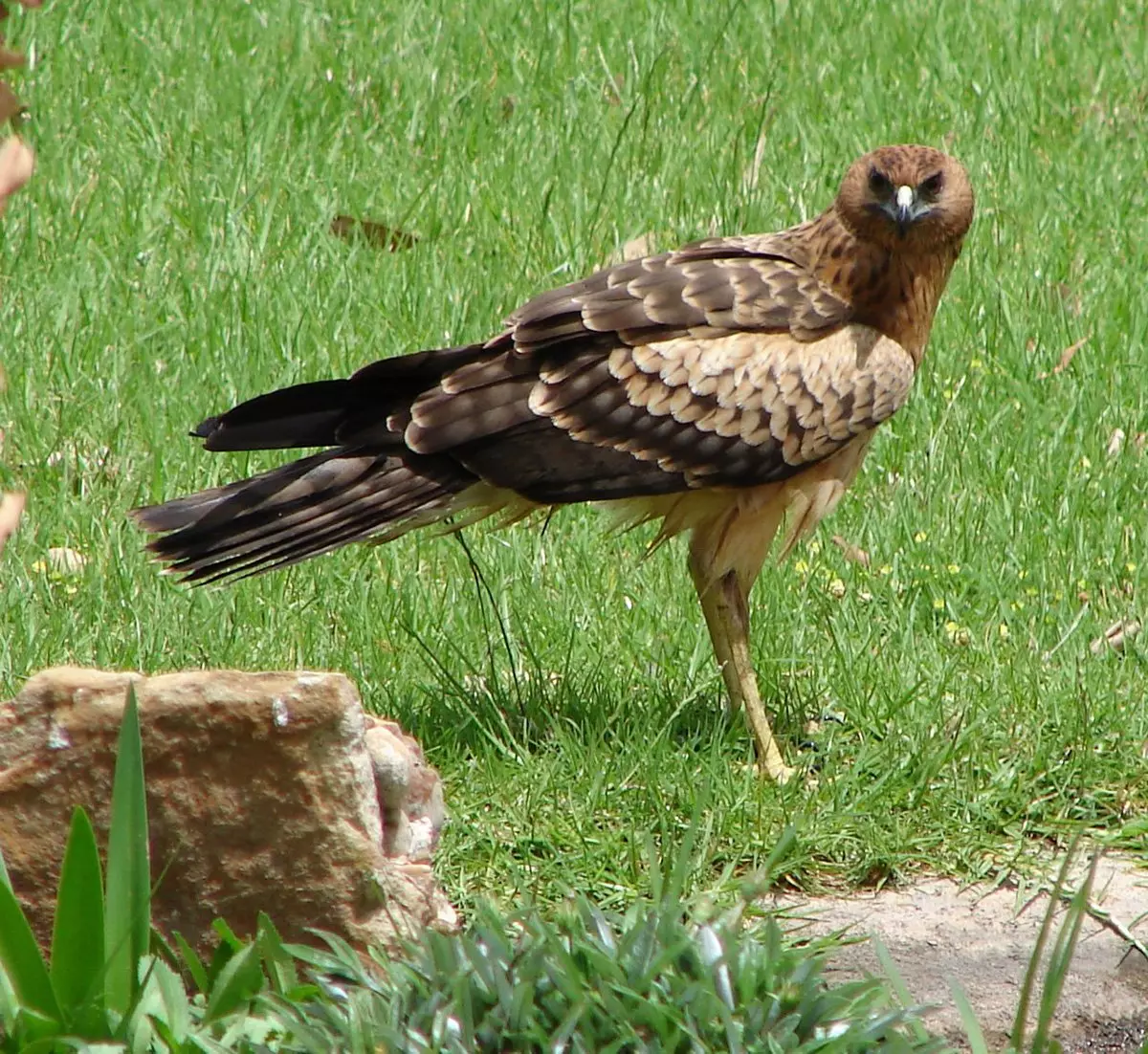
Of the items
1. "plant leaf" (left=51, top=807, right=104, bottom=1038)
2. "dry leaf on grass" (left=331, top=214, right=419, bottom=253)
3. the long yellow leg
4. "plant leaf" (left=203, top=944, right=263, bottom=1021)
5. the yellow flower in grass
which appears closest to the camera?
"plant leaf" (left=51, top=807, right=104, bottom=1038)

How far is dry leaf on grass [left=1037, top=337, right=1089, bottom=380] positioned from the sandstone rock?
374 centimetres

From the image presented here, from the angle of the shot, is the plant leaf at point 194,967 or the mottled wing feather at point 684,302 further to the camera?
the mottled wing feather at point 684,302

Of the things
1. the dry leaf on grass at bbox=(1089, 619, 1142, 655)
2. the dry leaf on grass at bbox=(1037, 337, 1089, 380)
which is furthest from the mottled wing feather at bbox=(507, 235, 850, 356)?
the dry leaf on grass at bbox=(1037, 337, 1089, 380)

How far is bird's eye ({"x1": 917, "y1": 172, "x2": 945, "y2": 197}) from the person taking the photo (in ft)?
16.7

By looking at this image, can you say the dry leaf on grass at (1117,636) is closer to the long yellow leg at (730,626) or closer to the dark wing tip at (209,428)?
the long yellow leg at (730,626)

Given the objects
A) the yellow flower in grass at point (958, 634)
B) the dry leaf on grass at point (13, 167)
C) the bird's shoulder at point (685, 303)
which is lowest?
the yellow flower in grass at point (958, 634)

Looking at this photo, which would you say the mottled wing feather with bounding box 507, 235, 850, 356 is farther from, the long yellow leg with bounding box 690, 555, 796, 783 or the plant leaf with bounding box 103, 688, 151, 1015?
the plant leaf with bounding box 103, 688, 151, 1015

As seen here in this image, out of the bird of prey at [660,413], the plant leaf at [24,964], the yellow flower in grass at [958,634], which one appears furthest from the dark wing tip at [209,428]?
the yellow flower in grass at [958,634]

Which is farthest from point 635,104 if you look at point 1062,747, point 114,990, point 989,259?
point 114,990

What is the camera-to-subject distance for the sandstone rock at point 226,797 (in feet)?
11.3

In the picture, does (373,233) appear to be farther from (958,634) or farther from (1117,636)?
(1117,636)

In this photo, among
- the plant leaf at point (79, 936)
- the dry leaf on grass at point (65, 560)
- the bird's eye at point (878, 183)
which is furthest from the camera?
the dry leaf on grass at point (65, 560)

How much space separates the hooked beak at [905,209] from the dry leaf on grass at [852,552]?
1101 millimetres

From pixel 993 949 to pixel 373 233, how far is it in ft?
14.0
